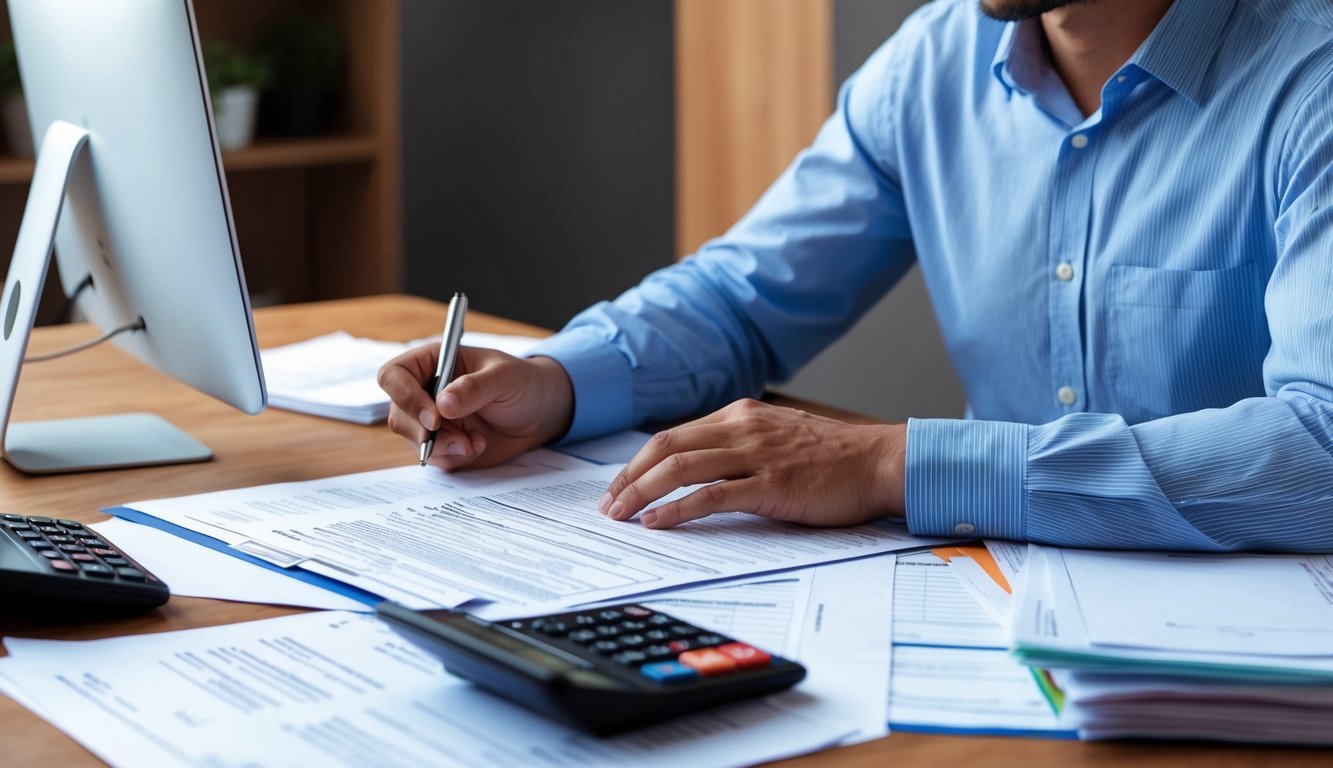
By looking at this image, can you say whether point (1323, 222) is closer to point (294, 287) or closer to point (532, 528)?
point (532, 528)

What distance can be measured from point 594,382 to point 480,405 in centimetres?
14

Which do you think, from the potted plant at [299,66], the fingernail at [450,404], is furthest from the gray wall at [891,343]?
the fingernail at [450,404]

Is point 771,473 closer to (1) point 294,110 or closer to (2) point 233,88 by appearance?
(2) point 233,88

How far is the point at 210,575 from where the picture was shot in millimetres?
885

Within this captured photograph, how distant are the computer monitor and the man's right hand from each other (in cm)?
12

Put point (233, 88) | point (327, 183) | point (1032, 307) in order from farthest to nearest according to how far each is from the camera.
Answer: point (327, 183)
point (233, 88)
point (1032, 307)

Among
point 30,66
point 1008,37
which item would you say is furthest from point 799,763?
point 30,66

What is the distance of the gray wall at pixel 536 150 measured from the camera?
332cm

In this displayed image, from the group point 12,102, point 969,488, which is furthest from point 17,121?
point 969,488

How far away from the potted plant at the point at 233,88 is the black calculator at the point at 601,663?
2440 mm

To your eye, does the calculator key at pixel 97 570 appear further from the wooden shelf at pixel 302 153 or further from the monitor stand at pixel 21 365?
the wooden shelf at pixel 302 153

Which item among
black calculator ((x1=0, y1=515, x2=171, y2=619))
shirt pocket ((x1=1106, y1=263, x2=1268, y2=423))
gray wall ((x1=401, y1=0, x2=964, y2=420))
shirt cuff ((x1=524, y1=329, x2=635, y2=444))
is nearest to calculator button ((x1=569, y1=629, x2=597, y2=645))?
black calculator ((x1=0, y1=515, x2=171, y2=619))

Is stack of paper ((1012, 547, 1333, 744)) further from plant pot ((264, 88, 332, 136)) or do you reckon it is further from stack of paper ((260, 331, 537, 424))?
plant pot ((264, 88, 332, 136))

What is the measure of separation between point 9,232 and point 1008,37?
2445 millimetres
